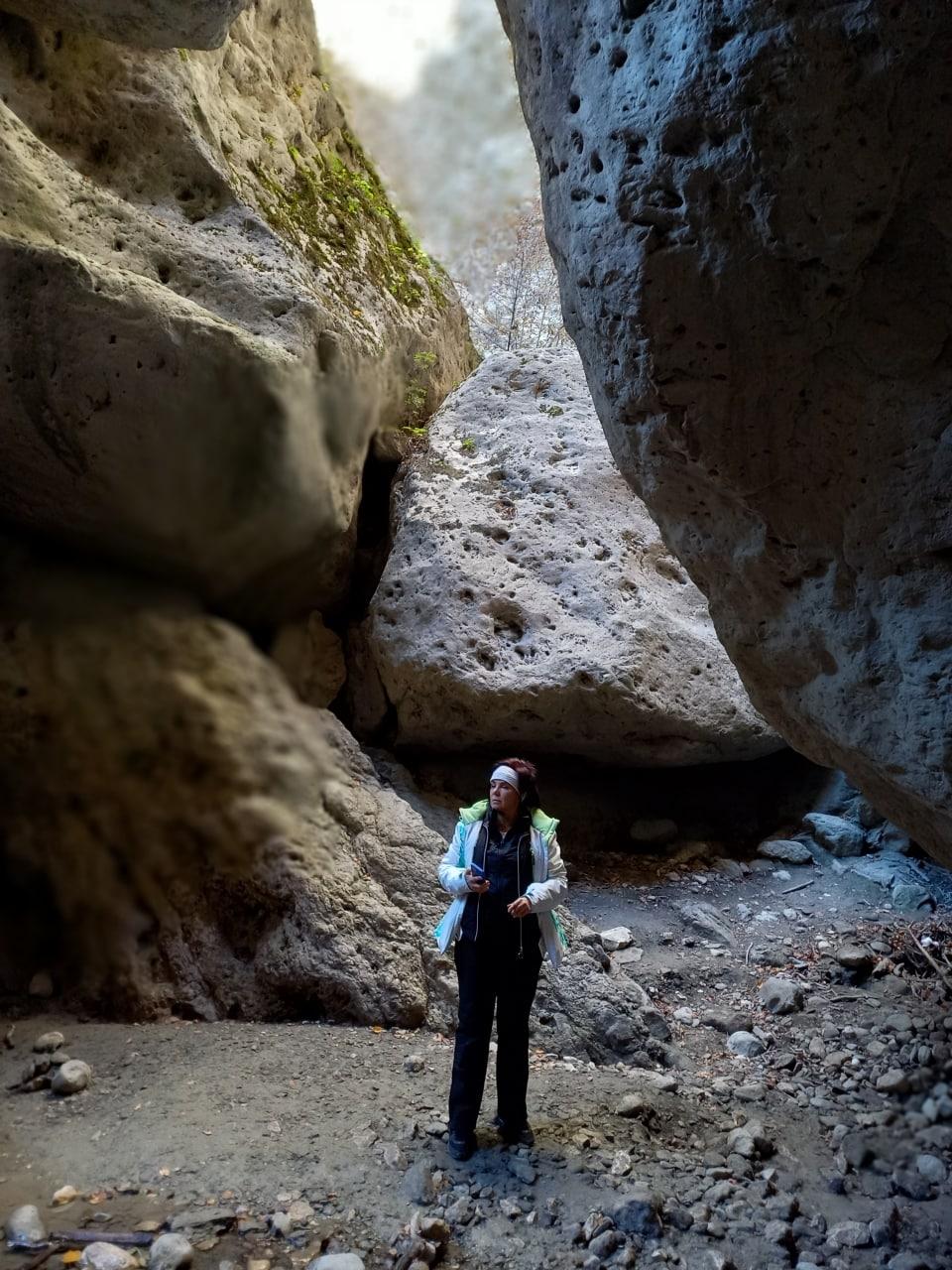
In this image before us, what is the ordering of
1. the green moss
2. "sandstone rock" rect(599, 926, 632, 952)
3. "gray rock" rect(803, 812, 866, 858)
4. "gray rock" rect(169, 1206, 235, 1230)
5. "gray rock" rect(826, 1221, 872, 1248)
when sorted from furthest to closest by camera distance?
"gray rock" rect(803, 812, 866, 858) < "sandstone rock" rect(599, 926, 632, 952) < the green moss < "gray rock" rect(169, 1206, 235, 1230) < "gray rock" rect(826, 1221, 872, 1248)

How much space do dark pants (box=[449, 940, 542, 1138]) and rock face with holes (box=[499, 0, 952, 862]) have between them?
1.12 m

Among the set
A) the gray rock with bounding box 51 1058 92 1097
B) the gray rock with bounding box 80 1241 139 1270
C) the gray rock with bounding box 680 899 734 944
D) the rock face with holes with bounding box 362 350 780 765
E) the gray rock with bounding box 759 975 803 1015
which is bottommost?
the gray rock with bounding box 80 1241 139 1270

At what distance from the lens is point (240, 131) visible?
365 centimetres

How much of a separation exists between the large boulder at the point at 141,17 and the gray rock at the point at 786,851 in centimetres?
512

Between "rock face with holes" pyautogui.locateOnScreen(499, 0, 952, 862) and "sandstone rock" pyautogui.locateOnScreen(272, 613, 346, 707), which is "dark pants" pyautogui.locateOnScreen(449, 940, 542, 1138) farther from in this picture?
"sandstone rock" pyautogui.locateOnScreen(272, 613, 346, 707)

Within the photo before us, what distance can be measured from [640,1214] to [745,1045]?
1.21 meters

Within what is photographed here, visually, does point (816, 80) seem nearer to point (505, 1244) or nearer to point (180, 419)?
point (180, 419)

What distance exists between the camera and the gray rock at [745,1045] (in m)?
2.95

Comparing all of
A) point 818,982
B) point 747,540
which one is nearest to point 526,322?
point 747,540

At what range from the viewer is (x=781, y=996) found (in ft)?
10.8

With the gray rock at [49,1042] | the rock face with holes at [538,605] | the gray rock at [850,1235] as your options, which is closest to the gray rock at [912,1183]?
the gray rock at [850,1235]

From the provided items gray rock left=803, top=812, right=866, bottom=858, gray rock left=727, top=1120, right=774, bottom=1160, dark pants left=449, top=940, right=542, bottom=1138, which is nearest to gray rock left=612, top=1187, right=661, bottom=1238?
gray rock left=727, top=1120, right=774, bottom=1160

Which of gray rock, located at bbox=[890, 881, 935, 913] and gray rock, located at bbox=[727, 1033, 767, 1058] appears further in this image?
gray rock, located at bbox=[890, 881, 935, 913]

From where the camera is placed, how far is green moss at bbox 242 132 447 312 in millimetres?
3562
